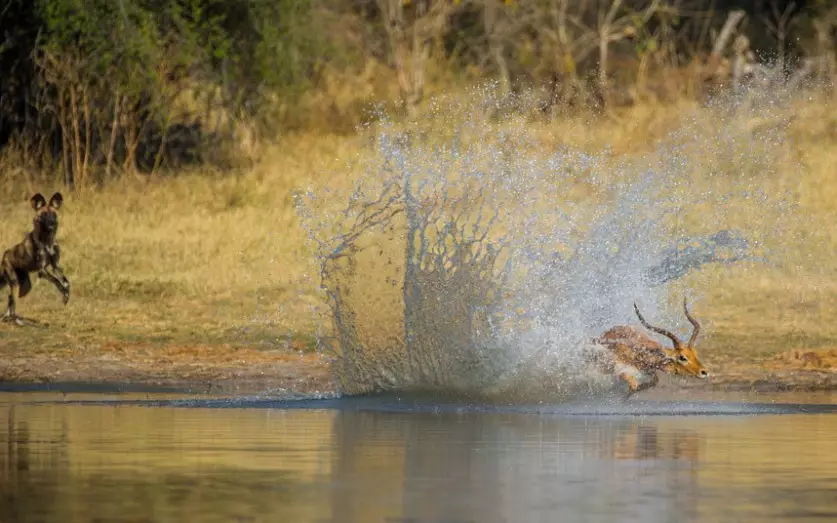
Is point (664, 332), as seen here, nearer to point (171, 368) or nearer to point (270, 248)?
point (171, 368)

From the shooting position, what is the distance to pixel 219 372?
15.9 metres

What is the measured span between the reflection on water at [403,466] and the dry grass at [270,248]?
4.70m

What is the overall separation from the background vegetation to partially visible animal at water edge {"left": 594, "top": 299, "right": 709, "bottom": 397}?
3.22 m

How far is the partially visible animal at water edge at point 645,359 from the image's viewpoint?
13695 millimetres

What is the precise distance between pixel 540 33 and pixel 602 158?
9309 mm

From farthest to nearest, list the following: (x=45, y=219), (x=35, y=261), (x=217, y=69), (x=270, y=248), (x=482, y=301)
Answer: (x=217, y=69), (x=270, y=248), (x=45, y=219), (x=35, y=261), (x=482, y=301)

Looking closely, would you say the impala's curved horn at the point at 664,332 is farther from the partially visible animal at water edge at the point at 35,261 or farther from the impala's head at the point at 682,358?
the partially visible animal at water edge at the point at 35,261

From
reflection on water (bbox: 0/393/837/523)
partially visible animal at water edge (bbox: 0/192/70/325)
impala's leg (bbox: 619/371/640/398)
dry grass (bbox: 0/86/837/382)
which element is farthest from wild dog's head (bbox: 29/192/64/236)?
impala's leg (bbox: 619/371/640/398)

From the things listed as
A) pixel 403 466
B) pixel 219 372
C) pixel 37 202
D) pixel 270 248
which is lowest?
pixel 403 466

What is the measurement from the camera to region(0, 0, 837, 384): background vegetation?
61.8 ft

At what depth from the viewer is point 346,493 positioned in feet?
30.0

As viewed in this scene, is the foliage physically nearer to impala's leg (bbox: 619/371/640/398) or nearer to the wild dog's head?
the wild dog's head

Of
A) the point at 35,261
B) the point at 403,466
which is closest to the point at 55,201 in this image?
the point at 35,261

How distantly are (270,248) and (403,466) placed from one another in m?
11.3
